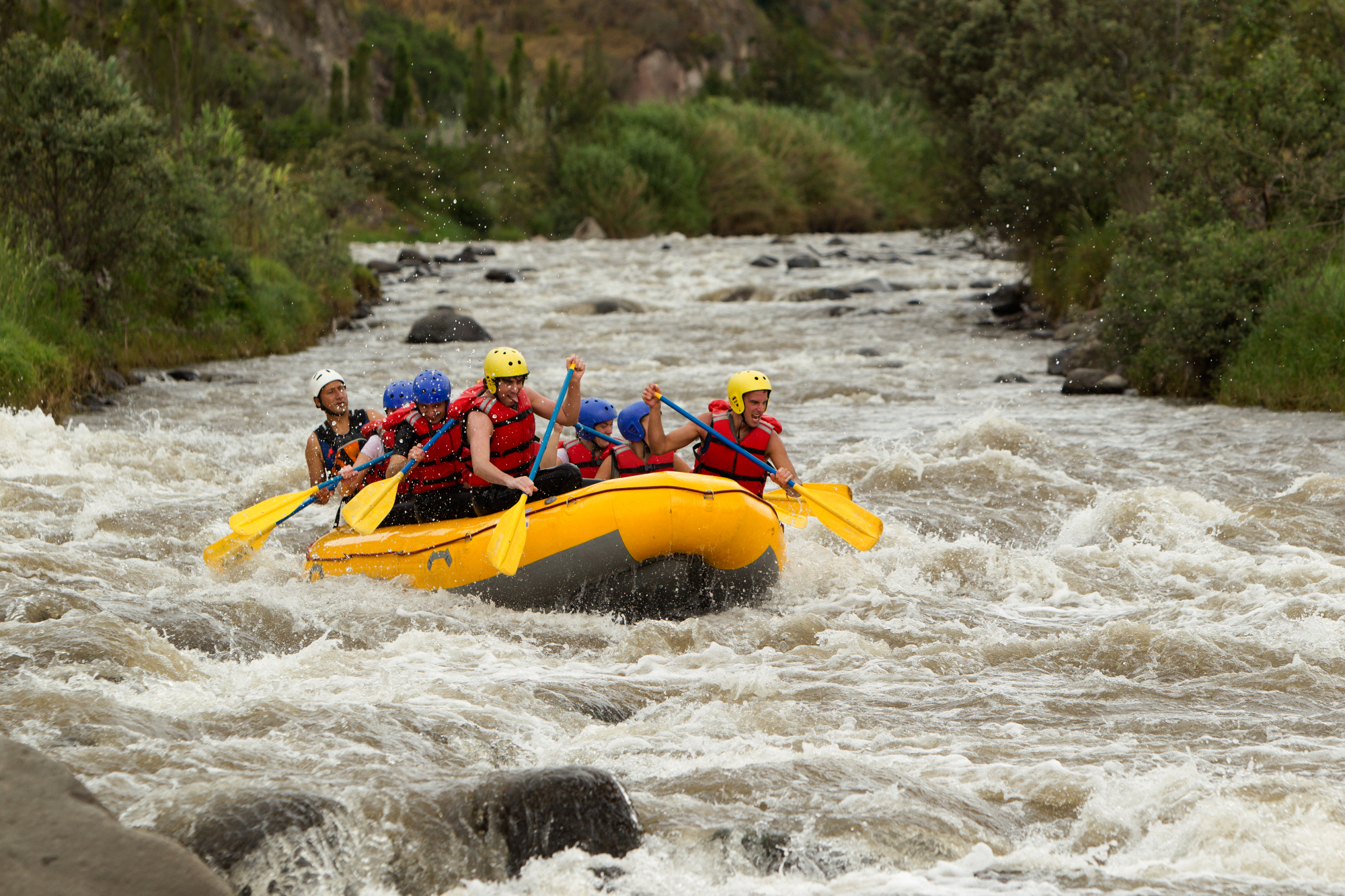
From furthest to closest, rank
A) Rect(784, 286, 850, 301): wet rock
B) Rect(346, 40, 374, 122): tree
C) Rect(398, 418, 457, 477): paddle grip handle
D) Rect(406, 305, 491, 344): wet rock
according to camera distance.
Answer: Rect(346, 40, 374, 122): tree < Rect(784, 286, 850, 301): wet rock < Rect(406, 305, 491, 344): wet rock < Rect(398, 418, 457, 477): paddle grip handle

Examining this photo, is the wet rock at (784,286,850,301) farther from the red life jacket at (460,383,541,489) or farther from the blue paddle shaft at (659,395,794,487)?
the red life jacket at (460,383,541,489)

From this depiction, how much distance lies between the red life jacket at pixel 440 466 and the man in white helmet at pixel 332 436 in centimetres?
70

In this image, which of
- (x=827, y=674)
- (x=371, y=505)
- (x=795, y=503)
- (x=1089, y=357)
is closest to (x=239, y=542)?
(x=371, y=505)

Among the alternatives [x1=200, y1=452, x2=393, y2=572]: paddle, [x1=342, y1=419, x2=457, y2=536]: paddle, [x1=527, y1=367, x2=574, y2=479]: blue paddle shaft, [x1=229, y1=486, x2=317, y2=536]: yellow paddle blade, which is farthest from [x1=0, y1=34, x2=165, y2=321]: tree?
[x1=527, y1=367, x2=574, y2=479]: blue paddle shaft

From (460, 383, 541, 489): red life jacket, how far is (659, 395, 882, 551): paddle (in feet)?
2.31

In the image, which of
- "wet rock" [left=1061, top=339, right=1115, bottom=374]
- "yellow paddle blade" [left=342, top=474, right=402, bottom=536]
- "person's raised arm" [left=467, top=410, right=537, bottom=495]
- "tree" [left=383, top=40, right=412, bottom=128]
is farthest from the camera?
"tree" [left=383, top=40, right=412, bottom=128]

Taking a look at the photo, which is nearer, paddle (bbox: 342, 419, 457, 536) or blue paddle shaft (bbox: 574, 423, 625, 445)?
paddle (bbox: 342, 419, 457, 536)

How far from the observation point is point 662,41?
264ft

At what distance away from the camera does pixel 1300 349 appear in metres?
11.0

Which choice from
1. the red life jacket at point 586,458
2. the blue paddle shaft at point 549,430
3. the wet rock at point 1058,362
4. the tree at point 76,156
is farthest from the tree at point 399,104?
the blue paddle shaft at point 549,430

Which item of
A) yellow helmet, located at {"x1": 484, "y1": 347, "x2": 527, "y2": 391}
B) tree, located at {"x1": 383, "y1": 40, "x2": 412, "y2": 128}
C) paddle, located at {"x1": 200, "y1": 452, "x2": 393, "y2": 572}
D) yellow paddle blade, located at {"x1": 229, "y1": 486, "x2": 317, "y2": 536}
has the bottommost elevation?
paddle, located at {"x1": 200, "y1": 452, "x2": 393, "y2": 572}

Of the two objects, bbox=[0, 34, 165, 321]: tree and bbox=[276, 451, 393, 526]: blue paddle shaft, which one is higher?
bbox=[0, 34, 165, 321]: tree

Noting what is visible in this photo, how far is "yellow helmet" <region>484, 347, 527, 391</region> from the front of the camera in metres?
6.62

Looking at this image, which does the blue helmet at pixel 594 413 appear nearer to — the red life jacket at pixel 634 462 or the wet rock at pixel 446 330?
the red life jacket at pixel 634 462
